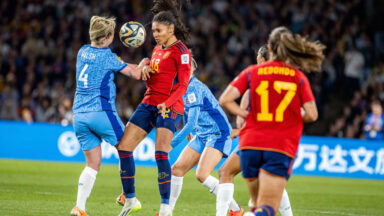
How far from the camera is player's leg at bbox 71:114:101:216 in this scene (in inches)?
279

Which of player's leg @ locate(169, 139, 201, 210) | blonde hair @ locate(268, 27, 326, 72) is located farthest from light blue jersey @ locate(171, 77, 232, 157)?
blonde hair @ locate(268, 27, 326, 72)

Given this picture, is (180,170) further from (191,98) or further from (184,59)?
(184,59)

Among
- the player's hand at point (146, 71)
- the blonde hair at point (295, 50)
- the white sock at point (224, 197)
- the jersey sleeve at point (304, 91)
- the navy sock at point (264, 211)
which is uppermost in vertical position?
the blonde hair at point (295, 50)

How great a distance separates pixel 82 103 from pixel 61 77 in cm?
1453

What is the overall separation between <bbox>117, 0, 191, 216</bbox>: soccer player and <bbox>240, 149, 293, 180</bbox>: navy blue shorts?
1915 mm

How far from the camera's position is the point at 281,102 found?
525cm

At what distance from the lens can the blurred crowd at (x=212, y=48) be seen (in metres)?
20.0

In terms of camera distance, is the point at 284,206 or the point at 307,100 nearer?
the point at 307,100

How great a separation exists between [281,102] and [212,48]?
16962 mm

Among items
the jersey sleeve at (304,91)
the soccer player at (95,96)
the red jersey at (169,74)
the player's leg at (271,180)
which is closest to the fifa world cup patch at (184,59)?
the red jersey at (169,74)

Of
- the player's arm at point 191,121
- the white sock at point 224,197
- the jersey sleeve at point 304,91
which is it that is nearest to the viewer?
the jersey sleeve at point 304,91

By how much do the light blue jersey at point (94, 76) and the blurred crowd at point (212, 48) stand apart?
11840 millimetres

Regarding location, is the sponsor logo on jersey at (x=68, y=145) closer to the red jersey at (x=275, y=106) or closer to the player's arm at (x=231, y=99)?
the player's arm at (x=231, y=99)

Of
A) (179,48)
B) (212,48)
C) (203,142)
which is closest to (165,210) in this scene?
(203,142)
